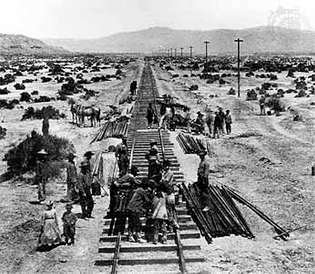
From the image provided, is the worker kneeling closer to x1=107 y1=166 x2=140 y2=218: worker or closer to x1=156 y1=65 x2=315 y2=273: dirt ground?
x1=107 y1=166 x2=140 y2=218: worker

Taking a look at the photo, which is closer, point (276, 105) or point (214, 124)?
point (214, 124)

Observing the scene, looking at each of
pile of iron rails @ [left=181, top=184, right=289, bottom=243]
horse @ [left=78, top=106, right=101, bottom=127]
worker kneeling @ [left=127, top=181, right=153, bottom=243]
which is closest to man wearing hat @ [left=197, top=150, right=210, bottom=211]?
pile of iron rails @ [left=181, top=184, right=289, bottom=243]

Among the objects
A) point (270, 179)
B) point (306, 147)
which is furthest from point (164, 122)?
point (270, 179)

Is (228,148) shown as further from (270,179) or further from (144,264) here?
(144,264)

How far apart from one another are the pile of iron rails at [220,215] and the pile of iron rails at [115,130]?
9.63 m

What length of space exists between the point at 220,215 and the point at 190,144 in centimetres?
934

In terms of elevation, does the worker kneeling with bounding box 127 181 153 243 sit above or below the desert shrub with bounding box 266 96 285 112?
above

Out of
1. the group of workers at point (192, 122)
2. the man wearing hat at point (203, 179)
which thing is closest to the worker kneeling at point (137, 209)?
the man wearing hat at point (203, 179)

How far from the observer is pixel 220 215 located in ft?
44.5

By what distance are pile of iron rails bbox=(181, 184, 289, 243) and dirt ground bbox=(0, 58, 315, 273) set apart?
0.25 m

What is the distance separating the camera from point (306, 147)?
2425cm

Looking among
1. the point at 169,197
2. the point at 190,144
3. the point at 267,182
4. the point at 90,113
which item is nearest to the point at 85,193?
the point at 169,197

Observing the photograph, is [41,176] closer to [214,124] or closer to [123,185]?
[123,185]

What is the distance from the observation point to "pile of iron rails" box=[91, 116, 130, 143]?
24.8 meters
